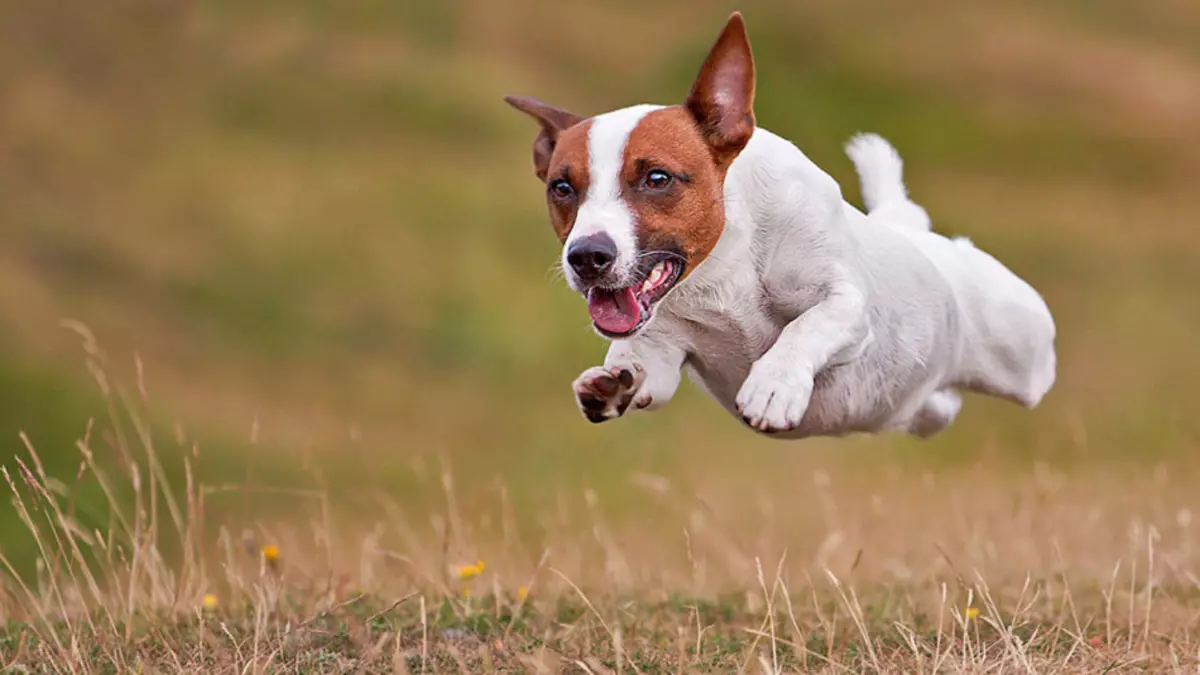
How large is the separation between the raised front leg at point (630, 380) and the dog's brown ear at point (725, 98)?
A: 679 mm

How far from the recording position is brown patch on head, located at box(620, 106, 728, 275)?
4.38 metres

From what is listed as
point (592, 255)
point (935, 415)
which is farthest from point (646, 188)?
point (935, 415)

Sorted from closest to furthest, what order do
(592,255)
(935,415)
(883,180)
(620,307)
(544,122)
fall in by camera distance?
(592,255) < (620,307) < (544,122) < (935,415) < (883,180)

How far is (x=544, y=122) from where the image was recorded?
4.88 metres

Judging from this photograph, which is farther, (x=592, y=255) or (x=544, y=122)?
(x=544, y=122)

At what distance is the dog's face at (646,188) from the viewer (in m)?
4.26

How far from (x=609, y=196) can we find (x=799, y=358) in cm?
70

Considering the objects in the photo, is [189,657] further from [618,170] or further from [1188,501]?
[1188,501]

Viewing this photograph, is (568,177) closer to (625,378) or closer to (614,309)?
(614,309)

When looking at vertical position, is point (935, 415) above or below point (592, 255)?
below

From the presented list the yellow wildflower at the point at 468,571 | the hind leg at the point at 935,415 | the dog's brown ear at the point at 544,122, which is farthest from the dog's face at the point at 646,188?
the yellow wildflower at the point at 468,571

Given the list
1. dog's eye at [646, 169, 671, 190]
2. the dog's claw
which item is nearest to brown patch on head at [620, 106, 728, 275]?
dog's eye at [646, 169, 671, 190]

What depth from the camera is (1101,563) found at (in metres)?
7.17

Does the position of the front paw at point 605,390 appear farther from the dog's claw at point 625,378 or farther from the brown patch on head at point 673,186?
the brown patch on head at point 673,186
